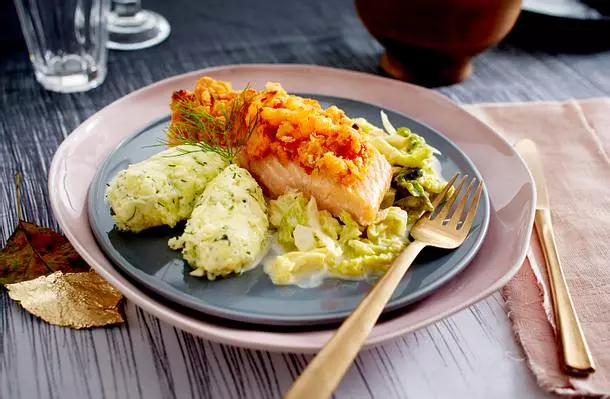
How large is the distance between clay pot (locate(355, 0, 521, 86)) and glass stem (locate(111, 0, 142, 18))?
4.52ft

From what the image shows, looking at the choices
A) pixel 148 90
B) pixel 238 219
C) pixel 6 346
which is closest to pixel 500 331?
pixel 238 219

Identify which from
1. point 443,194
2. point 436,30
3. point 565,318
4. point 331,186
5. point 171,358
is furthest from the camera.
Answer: point 436,30

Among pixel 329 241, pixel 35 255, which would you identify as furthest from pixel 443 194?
pixel 35 255

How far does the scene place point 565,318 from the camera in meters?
1.96

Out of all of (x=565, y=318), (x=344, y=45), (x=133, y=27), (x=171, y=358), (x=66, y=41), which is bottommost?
(x=133, y=27)

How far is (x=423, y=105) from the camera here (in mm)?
2885

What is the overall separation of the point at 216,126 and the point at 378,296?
3.02 feet

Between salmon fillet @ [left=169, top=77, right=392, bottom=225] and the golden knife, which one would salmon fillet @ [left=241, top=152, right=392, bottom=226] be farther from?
the golden knife

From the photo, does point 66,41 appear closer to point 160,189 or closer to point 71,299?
point 160,189

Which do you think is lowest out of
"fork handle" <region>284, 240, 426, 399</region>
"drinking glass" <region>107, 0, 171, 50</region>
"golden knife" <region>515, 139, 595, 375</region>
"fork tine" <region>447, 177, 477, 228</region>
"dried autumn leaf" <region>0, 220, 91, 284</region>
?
"drinking glass" <region>107, 0, 171, 50</region>

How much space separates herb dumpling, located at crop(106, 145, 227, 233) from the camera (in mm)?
2018

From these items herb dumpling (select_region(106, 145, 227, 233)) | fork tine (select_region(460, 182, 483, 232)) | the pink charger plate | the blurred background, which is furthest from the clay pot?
herb dumpling (select_region(106, 145, 227, 233))

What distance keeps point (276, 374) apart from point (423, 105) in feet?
4.95

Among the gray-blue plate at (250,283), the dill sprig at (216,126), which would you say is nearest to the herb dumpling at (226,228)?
the gray-blue plate at (250,283)
